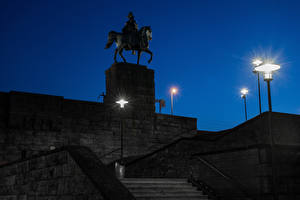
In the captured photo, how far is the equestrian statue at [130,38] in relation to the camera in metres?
20.7

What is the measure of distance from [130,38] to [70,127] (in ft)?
19.6

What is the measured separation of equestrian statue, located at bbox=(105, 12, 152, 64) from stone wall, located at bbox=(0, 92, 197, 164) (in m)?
3.59

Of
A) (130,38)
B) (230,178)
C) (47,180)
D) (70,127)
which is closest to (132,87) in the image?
(130,38)

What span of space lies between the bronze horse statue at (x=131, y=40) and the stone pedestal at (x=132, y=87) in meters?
0.72

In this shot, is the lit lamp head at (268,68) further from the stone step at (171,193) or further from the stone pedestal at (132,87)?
the stone pedestal at (132,87)

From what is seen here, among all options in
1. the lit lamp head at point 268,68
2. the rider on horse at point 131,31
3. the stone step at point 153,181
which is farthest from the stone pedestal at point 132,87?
the lit lamp head at point 268,68

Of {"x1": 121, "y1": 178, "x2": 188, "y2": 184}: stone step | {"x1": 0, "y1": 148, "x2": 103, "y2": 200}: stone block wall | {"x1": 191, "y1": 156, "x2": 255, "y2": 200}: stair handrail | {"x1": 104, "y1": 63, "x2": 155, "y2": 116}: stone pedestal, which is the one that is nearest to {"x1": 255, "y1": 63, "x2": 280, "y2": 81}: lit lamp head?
{"x1": 191, "y1": 156, "x2": 255, "y2": 200}: stair handrail

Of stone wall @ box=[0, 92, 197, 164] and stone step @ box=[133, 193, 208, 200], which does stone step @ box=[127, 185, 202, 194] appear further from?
stone wall @ box=[0, 92, 197, 164]

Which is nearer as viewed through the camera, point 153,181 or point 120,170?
point 153,181

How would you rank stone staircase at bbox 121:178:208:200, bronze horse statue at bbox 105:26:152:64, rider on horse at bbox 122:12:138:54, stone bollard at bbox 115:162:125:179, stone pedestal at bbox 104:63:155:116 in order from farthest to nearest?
rider on horse at bbox 122:12:138:54 → bronze horse statue at bbox 105:26:152:64 → stone pedestal at bbox 104:63:155:116 → stone bollard at bbox 115:162:125:179 → stone staircase at bbox 121:178:208:200

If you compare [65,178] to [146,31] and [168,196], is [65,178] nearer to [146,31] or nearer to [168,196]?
[168,196]

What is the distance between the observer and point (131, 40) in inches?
819

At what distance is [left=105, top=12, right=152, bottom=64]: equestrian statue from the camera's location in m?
20.7

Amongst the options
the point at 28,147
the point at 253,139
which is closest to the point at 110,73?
the point at 28,147
